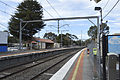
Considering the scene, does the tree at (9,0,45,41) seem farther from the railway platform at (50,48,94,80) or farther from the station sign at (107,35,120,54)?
the station sign at (107,35,120,54)

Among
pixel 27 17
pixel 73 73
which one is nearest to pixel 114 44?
pixel 73 73

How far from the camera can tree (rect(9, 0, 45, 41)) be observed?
40.4 m

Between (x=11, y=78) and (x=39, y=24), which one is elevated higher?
(x=39, y=24)

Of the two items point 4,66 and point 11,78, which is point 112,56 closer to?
point 11,78

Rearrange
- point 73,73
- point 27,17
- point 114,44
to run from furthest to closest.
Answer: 1. point 27,17
2. point 73,73
3. point 114,44

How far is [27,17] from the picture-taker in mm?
39219

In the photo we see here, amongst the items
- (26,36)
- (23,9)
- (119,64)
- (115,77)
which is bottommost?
(115,77)

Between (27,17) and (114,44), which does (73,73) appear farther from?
(27,17)

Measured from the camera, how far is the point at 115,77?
3.88 meters


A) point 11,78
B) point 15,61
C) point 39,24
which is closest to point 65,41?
point 39,24

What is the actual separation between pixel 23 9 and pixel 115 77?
139 feet

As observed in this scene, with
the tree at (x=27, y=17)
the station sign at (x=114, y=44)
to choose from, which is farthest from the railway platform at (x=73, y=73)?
the tree at (x=27, y=17)

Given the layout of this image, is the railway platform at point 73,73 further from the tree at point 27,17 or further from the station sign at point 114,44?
the tree at point 27,17

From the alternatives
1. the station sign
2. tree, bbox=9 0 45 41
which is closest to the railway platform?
the station sign
